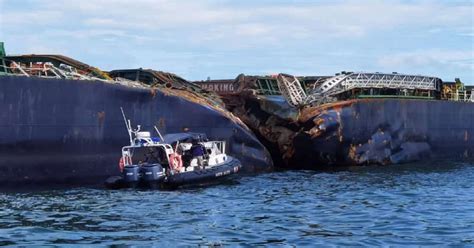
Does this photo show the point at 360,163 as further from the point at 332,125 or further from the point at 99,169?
the point at 99,169

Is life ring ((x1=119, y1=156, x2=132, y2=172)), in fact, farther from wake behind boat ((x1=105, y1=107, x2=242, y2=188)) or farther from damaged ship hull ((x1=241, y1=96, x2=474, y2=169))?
damaged ship hull ((x1=241, y1=96, x2=474, y2=169))

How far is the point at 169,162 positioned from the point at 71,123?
4754 mm

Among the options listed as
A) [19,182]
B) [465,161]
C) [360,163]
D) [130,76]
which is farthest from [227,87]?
[19,182]

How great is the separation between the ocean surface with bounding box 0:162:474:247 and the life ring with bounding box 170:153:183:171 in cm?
145

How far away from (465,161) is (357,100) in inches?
465

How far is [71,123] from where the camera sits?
3098 cm

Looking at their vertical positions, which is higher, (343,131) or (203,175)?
(343,131)

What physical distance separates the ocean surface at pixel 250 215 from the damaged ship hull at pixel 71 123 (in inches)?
78.2

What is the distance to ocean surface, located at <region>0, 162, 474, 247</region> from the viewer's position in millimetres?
18781

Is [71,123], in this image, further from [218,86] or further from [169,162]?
[218,86]

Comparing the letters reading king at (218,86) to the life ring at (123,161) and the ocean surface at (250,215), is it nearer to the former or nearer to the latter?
the ocean surface at (250,215)

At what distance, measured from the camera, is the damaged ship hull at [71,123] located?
1144 inches

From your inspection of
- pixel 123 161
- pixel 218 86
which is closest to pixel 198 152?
pixel 123 161

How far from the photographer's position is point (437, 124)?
162 ft
